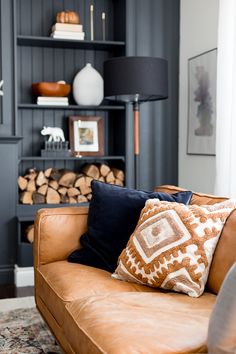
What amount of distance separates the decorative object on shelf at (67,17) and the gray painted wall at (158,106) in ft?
1.61

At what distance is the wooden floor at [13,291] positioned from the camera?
146 inches

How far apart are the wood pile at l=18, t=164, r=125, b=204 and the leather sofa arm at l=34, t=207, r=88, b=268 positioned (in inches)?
53.1

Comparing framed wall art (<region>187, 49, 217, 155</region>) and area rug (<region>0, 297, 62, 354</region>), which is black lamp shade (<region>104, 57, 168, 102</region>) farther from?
area rug (<region>0, 297, 62, 354</region>)

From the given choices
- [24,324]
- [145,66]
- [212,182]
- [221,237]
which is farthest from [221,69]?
[24,324]

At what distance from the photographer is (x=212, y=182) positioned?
3895mm

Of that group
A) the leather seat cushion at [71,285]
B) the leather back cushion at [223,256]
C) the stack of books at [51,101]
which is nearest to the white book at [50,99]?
Result: the stack of books at [51,101]

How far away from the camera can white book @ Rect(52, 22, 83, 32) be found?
4.09m

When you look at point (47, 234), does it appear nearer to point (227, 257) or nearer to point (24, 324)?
point (24, 324)

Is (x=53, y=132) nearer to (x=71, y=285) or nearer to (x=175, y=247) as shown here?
(x=71, y=285)

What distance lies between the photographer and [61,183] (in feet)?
13.9

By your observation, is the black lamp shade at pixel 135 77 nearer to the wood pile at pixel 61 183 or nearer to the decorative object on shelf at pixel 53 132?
the decorative object on shelf at pixel 53 132

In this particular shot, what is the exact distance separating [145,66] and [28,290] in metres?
1.81

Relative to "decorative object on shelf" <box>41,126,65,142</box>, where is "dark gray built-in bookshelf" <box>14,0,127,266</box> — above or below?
above

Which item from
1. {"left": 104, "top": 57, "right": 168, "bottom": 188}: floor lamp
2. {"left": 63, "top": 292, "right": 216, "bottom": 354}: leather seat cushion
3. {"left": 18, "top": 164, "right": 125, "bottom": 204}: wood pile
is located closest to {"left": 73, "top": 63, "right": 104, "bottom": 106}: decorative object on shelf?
{"left": 18, "top": 164, "right": 125, "bottom": 204}: wood pile
